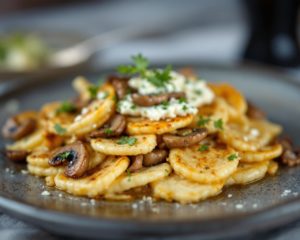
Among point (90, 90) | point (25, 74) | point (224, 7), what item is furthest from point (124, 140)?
point (224, 7)

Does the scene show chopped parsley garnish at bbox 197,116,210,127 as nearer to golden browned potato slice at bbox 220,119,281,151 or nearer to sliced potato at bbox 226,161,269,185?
golden browned potato slice at bbox 220,119,281,151

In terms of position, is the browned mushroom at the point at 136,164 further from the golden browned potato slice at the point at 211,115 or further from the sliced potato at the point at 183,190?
the golden browned potato slice at the point at 211,115

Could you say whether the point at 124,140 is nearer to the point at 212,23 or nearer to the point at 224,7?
the point at 212,23

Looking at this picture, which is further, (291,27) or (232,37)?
(232,37)

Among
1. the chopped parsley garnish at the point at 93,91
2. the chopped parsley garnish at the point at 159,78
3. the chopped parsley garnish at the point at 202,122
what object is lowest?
the chopped parsley garnish at the point at 202,122

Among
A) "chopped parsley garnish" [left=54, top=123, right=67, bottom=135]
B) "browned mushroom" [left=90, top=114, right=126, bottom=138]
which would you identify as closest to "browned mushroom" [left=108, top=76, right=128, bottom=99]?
"browned mushroom" [left=90, top=114, right=126, bottom=138]

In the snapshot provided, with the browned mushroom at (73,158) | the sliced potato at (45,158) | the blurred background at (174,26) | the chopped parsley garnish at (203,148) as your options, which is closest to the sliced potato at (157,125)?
the chopped parsley garnish at (203,148)
